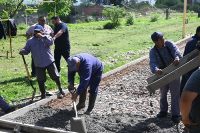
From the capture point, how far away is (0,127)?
7645 millimetres

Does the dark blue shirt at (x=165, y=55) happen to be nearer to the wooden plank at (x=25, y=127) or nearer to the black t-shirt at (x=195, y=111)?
the wooden plank at (x=25, y=127)

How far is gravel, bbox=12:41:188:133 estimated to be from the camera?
778 centimetres

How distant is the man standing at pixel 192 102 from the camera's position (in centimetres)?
454

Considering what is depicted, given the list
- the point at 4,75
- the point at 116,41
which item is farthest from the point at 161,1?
the point at 4,75

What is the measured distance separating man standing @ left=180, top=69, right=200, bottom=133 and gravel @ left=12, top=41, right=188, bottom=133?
275 cm

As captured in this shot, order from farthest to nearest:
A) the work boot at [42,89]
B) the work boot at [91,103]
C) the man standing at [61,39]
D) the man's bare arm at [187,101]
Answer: the man standing at [61,39] → the work boot at [42,89] → the work boot at [91,103] → the man's bare arm at [187,101]

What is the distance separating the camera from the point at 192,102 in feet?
15.1

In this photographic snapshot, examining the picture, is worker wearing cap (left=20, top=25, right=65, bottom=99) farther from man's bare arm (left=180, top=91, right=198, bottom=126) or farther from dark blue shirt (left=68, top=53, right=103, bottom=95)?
man's bare arm (left=180, top=91, right=198, bottom=126)

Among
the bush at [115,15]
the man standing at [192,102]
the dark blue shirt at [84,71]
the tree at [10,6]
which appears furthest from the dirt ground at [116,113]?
the bush at [115,15]

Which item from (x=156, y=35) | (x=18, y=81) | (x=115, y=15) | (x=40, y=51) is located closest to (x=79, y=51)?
(x=18, y=81)

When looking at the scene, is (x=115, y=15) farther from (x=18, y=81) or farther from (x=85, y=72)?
(x=85, y=72)

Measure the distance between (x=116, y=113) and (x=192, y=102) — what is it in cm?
434

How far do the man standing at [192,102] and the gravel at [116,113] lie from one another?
275 centimetres

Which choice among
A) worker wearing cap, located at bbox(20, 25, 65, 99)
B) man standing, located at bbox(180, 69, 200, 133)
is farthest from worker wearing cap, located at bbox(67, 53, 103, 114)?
man standing, located at bbox(180, 69, 200, 133)
